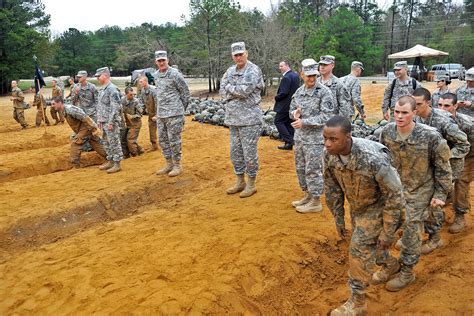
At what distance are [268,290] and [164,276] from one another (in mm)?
1041

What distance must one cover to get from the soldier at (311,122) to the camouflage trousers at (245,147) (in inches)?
27.1

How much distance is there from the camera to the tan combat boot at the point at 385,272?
363cm

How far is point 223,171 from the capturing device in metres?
7.62

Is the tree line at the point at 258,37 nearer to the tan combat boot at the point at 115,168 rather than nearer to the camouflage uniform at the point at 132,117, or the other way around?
the camouflage uniform at the point at 132,117

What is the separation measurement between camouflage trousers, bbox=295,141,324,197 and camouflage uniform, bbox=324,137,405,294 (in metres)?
1.68

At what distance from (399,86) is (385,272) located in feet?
13.4

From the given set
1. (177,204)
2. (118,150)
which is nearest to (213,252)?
(177,204)

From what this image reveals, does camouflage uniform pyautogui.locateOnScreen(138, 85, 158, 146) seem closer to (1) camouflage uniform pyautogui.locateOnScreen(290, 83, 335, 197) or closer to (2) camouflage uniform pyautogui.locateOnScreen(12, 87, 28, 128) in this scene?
(1) camouflage uniform pyautogui.locateOnScreen(290, 83, 335, 197)

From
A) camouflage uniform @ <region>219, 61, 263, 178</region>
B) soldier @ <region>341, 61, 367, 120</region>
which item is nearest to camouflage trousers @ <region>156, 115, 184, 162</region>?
camouflage uniform @ <region>219, 61, 263, 178</region>

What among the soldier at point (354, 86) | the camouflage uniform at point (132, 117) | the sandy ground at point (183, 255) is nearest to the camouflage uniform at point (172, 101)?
the sandy ground at point (183, 255)

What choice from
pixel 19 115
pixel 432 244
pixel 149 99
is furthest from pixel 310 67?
pixel 19 115

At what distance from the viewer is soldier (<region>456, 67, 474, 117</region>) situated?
6.05 metres

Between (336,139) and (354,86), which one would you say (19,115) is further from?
(336,139)

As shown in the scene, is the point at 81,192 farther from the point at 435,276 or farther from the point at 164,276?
the point at 435,276
